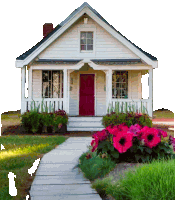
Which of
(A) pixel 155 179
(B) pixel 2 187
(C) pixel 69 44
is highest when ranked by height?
(C) pixel 69 44

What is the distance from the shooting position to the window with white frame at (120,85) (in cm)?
1636

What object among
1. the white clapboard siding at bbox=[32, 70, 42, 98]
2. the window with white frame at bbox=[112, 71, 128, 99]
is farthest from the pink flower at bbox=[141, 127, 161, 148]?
the white clapboard siding at bbox=[32, 70, 42, 98]

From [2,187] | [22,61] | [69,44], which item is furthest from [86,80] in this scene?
[2,187]

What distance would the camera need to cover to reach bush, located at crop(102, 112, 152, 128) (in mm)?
13352

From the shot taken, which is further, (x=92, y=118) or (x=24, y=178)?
(x=92, y=118)

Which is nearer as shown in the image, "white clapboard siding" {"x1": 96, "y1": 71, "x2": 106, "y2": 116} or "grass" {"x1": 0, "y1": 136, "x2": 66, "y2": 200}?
"grass" {"x1": 0, "y1": 136, "x2": 66, "y2": 200}

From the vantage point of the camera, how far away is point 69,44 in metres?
15.2

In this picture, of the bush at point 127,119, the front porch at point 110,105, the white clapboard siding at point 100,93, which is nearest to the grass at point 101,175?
the bush at point 127,119

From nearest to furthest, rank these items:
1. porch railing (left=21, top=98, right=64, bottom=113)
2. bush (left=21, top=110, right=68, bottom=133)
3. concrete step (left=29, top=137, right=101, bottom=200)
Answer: concrete step (left=29, top=137, right=101, bottom=200), bush (left=21, top=110, right=68, bottom=133), porch railing (left=21, top=98, right=64, bottom=113)

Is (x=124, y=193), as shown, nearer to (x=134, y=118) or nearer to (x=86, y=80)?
(x=134, y=118)

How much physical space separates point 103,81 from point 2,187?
1157 centimetres

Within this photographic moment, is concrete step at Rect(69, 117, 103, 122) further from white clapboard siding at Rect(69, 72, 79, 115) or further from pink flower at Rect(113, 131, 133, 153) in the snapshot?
pink flower at Rect(113, 131, 133, 153)

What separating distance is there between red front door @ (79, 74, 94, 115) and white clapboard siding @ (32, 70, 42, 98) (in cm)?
209

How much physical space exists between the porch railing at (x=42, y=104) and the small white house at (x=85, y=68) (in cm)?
4
